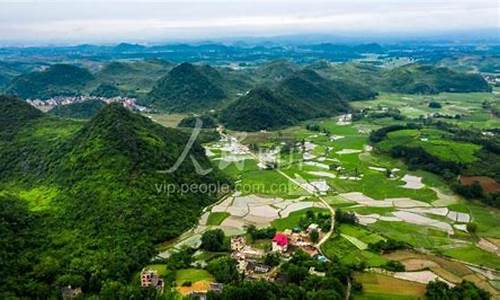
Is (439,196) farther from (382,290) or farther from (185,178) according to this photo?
(185,178)

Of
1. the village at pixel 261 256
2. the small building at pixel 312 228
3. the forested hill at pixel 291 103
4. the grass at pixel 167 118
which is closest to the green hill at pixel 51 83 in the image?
the grass at pixel 167 118

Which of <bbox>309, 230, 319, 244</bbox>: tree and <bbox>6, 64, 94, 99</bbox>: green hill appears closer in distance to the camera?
<bbox>309, 230, 319, 244</bbox>: tree

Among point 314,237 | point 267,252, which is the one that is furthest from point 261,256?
point 314,237

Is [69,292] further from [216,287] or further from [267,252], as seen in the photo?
[267,252]

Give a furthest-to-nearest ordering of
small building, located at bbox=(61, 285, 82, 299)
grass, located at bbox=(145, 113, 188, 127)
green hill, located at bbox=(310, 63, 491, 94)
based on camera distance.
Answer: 1. green hill, located at bbox=(310, 63, 491, 94)
2. grass, located at bbox=(145, 113, 188, 127)
3. small building, located at bbox=(61, 285, 82, 299)

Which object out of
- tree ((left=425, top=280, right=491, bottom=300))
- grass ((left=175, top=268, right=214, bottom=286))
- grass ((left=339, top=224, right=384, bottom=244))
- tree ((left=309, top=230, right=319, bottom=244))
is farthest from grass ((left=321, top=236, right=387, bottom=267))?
grass ((left=175, top=268, right=214, bottom=286))

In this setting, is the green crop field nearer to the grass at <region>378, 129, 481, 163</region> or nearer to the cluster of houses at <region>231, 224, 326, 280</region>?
the cluster of houses at <region>231, 224, 326, 280</region>

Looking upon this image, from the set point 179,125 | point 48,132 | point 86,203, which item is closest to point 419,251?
point 86,203

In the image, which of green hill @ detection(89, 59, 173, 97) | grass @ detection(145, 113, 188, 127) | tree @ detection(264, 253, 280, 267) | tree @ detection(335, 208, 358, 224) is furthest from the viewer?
green hill @ detection(89, 59, 173, 97)
